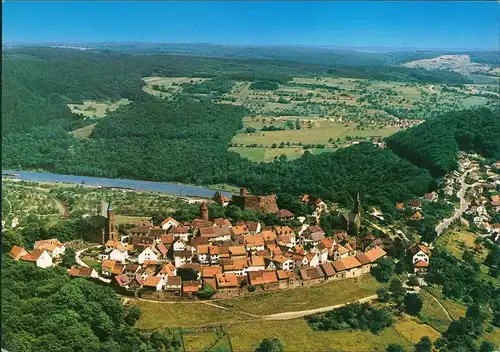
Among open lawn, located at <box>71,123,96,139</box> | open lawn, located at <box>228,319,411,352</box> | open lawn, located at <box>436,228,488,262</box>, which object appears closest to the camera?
open lawn, located at <box>228,319,411,352</box>

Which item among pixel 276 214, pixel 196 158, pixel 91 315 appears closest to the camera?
pixel 91 315

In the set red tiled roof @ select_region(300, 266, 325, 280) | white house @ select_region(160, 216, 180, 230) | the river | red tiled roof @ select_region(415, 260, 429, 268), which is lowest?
the river

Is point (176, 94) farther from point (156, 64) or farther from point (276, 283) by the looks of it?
point (276, 283)

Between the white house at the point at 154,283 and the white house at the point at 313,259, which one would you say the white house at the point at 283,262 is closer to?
the white house at the point at 313,259

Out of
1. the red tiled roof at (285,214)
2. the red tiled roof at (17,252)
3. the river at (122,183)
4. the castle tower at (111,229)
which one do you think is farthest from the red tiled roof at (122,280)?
the river at (122,183)

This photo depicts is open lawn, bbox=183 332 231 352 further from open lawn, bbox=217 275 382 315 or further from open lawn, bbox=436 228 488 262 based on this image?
open lawn, bbox=436 228 488 262

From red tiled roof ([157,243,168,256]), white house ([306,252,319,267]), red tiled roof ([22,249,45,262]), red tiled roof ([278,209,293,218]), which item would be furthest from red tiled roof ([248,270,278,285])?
red tiled roof ([22,249,45,262])

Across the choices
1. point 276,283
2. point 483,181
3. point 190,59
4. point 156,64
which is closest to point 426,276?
point 276,283
